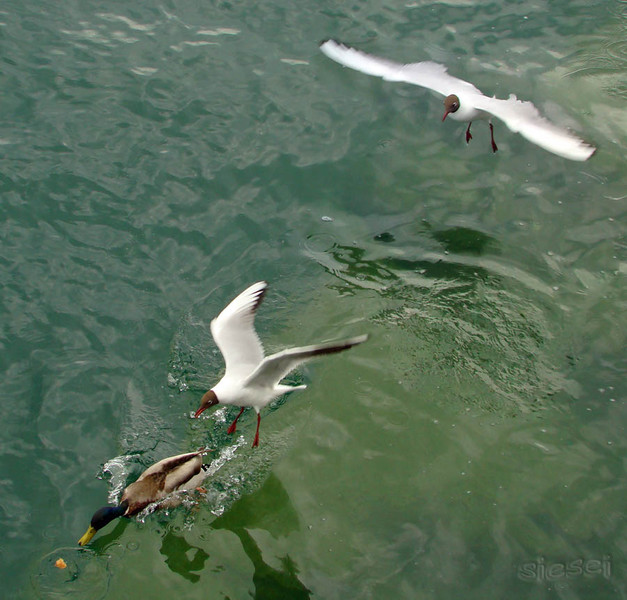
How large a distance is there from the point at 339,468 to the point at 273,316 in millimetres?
2366

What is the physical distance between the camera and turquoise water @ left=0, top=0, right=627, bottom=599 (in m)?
6.90

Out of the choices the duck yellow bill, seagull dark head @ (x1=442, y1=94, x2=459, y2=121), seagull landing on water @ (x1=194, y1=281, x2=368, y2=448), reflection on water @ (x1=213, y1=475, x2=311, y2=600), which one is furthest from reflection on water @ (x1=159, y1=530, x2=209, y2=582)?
seagull dark head @ (x1=442, y1=94, x2=459, y2=121)

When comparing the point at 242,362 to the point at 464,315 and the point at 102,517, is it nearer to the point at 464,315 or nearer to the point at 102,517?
the point at 102,517

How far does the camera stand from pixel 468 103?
980cm

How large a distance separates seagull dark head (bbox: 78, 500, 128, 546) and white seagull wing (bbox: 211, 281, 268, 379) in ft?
5.43

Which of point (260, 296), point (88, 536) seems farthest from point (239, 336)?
point (88, 536)

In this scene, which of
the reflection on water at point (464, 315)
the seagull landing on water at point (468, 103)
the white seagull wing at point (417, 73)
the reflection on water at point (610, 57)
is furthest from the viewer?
the reflection on water at point (610, 57)

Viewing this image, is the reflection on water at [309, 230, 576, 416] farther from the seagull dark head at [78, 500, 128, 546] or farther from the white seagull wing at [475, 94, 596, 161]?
the seagull dark head at [78, 500, 128, 546]

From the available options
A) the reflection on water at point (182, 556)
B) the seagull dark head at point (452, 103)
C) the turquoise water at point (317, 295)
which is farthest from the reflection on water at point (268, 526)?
the seagull dark head at point (452, 103)

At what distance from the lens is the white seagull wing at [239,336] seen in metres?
7.39

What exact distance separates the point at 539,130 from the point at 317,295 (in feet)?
11.2

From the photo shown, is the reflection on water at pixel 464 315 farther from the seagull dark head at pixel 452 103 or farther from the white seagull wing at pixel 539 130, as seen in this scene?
the white seagull wing at pixel 539 130

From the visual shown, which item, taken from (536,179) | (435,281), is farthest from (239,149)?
(536,179)

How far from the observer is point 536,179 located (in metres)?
10.8
